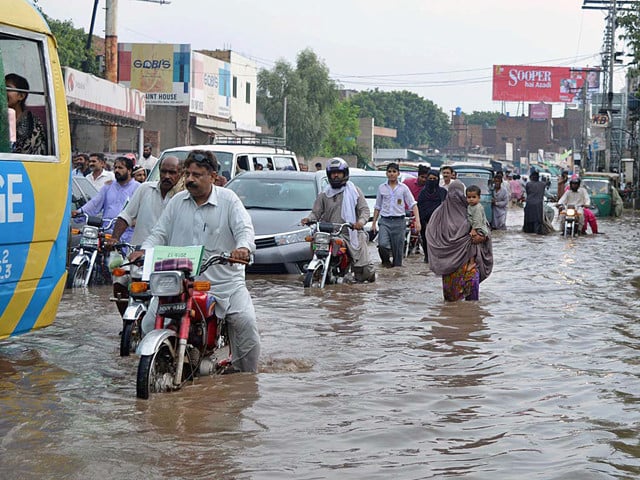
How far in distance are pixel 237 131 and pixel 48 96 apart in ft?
184

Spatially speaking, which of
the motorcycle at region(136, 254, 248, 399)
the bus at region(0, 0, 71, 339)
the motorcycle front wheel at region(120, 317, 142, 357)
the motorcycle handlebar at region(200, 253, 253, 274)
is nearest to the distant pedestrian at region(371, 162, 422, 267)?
the motorcycle front wheel at region(120, 317, 142, 357)

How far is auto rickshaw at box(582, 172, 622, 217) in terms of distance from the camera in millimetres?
37125

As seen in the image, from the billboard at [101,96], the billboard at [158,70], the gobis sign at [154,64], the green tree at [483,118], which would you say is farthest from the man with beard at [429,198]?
the green tree at [483,118]

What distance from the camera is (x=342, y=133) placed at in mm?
97750

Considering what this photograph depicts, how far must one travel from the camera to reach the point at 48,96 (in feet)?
26.9

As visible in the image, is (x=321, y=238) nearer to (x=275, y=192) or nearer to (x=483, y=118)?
(x=275, y=192)

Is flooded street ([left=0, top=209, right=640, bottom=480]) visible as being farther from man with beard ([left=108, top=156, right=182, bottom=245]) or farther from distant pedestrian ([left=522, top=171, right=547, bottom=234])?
distant pedestrian ([left=522, top=171, right=547, bottom=234])

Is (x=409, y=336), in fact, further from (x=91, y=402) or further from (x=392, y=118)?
(x=392, y=118)

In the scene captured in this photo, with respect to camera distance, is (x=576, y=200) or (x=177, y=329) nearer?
(x=177, y=329)

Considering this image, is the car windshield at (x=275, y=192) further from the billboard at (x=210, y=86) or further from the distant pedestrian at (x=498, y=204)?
the billboard at (x=210, y=86)

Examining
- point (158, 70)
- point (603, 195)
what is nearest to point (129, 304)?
point (603, 195)

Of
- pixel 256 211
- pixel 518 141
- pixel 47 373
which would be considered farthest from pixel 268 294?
pixel 518 141

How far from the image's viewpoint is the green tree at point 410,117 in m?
156

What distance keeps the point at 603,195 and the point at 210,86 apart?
88.7ft
